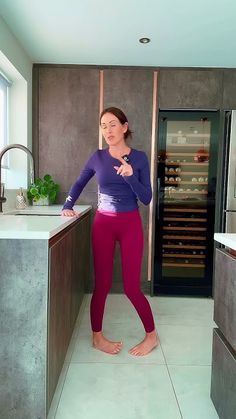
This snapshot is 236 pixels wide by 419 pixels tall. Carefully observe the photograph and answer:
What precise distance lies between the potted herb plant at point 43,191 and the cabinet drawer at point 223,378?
194 centimetres

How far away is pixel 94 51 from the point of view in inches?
106

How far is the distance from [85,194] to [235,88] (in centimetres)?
171

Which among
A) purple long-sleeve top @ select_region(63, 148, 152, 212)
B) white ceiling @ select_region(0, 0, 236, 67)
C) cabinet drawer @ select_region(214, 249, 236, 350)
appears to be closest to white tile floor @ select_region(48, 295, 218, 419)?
cabinet drawer @ select_region(214, 249, 236, 350)

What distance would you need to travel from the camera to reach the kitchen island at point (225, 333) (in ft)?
3.71

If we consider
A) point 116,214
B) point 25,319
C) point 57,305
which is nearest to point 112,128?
point 116,214

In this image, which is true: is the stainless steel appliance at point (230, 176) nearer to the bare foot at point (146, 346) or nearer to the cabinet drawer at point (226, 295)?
the bare foot at point (146, 346)

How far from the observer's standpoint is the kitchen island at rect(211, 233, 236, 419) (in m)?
1.13

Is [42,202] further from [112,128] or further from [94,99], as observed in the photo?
[112,128]

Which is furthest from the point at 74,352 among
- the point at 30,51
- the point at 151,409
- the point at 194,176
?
the point at 30,51

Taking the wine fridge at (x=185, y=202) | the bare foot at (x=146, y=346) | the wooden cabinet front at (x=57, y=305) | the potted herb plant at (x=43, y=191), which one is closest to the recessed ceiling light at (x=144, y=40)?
the wine fridge at (x=185, y=202)

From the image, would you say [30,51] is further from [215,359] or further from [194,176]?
[215,359]

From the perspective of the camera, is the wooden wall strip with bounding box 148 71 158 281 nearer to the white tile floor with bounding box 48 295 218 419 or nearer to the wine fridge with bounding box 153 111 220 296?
the wine fridge with bounding box 153 111 220 296

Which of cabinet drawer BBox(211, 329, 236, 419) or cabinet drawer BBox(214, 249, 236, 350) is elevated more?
cabinet drawer BBox(214, 249, 236, 350)

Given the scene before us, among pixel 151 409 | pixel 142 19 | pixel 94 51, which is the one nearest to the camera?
pixel 151 409
